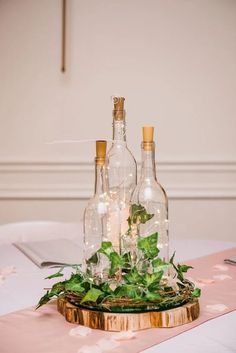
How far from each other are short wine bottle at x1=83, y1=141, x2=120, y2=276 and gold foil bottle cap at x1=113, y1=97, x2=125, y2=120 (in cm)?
15

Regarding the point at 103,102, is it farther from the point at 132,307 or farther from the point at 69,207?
the point at 132,307

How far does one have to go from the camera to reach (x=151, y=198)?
1024 millimetres

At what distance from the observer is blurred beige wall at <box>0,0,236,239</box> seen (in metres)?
2.88

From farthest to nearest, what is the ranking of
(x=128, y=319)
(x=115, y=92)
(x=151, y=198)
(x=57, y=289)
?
(x=115, y=92)
(x=151, y=198)
(x=57, y=289)
(x=128, y=319)

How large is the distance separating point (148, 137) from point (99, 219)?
192mm

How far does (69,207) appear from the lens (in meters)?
2.92

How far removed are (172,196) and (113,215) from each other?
1912 millimetres

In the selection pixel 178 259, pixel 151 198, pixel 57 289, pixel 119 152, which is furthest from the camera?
pixel 178 259

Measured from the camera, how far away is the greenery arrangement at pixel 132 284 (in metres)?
0.84

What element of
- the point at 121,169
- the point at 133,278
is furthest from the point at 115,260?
the point at 121,169

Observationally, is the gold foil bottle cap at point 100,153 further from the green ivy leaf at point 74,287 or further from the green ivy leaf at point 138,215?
the green ivy leaf at point 74,287

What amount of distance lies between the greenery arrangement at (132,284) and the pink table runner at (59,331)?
39 millimetres

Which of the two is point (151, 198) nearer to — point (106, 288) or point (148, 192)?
point (148, 192)

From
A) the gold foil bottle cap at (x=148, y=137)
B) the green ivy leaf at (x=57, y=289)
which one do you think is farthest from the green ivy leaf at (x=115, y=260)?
the gold foil bottle cap at (x=148, y=137)
